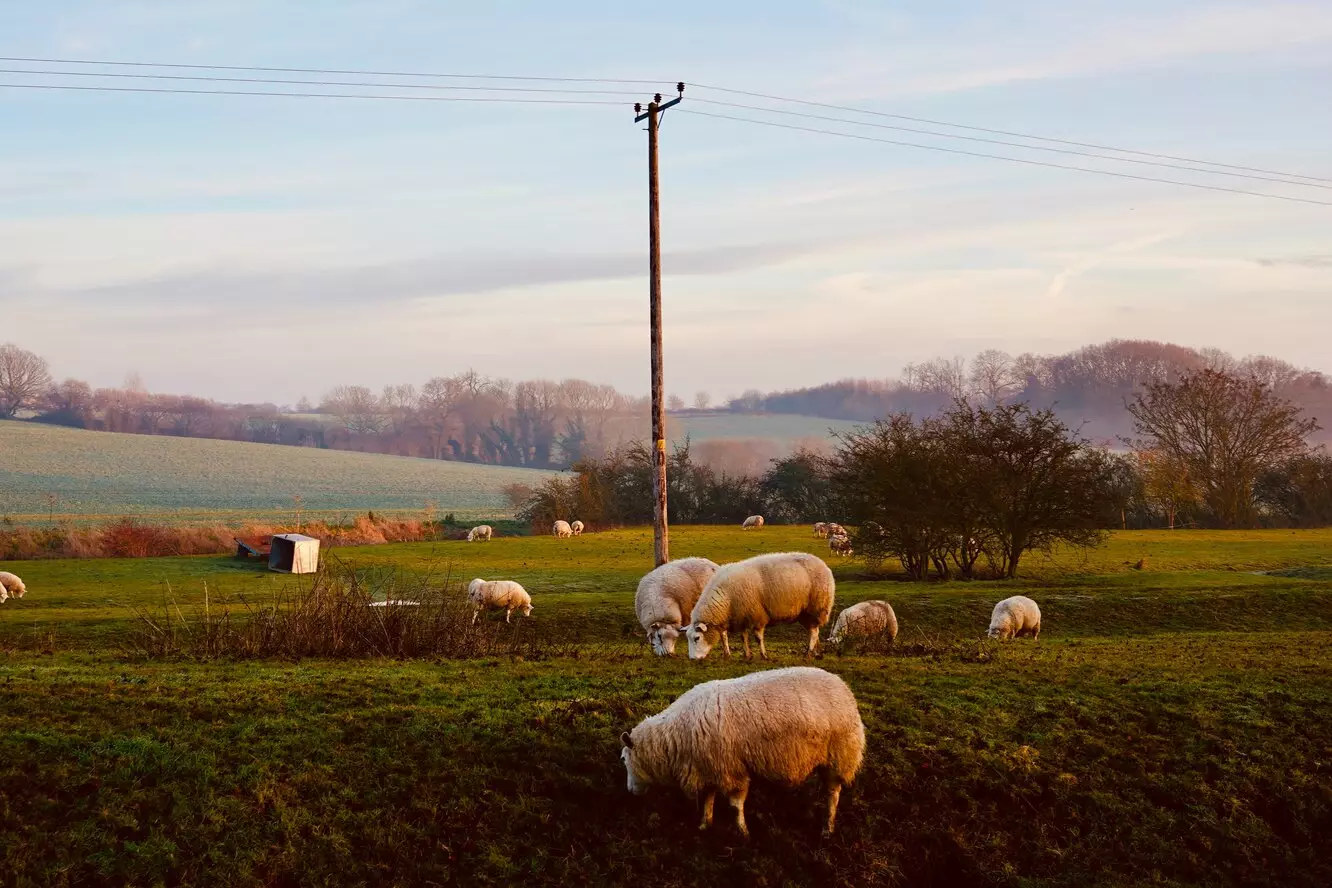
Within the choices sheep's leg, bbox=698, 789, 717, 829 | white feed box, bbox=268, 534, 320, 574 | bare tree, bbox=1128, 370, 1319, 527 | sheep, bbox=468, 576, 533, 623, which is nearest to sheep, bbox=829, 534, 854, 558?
white feed box, bbox=268, 534, 320, 574

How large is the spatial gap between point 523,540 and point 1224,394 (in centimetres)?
4723

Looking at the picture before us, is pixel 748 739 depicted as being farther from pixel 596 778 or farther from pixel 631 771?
pixel 596 778

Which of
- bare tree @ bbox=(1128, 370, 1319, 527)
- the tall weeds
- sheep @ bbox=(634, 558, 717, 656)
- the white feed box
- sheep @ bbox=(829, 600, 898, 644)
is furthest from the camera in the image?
bare tree @ bbox=(1128, 370, 1319, 527)

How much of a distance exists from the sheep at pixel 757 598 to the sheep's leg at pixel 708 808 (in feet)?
19.0

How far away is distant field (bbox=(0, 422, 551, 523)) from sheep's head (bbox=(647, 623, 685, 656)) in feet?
181

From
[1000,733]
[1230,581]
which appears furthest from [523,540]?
[1000,733]

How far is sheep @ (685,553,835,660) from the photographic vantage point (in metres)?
16.5

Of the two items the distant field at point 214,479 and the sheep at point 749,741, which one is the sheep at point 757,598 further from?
the distant field at point 214,479

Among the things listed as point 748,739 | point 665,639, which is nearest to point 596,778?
point 748,739

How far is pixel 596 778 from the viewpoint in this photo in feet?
36.6

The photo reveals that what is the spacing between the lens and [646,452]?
69.8m

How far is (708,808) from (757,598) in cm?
644

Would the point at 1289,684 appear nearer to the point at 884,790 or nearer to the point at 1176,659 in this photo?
the point at 1176,659

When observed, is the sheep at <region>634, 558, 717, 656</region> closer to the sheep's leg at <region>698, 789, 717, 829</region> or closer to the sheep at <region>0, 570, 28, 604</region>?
the sheep's leg at <region>698, 789, 717, 829</region>
